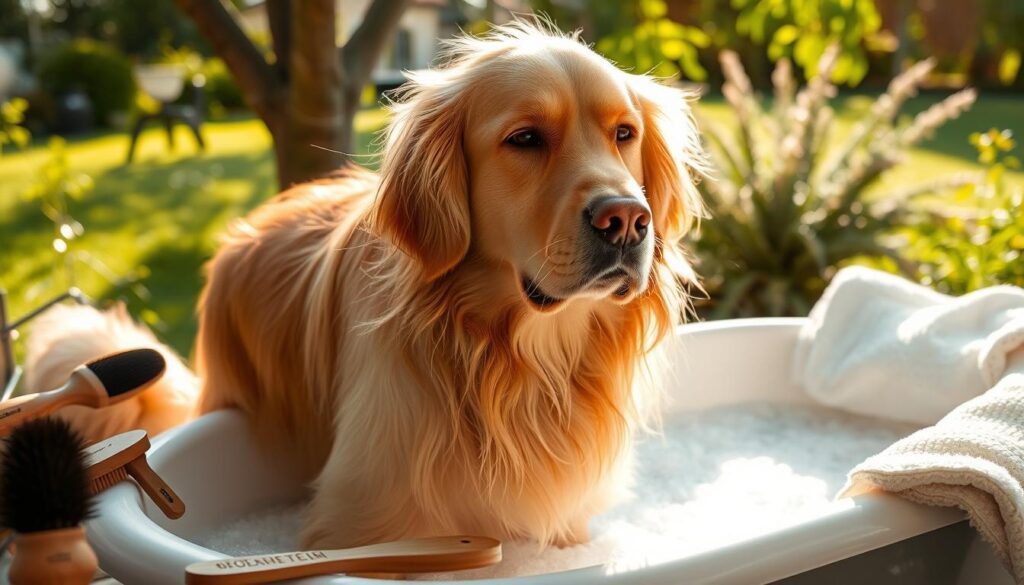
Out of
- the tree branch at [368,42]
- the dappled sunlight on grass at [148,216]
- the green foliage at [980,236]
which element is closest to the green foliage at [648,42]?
the tree branch at [368,42]

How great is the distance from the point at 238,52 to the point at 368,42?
42 cm

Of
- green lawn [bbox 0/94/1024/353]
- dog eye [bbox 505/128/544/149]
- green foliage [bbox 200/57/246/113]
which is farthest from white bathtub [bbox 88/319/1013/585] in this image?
green foliage [bbox 200/57/246/113]

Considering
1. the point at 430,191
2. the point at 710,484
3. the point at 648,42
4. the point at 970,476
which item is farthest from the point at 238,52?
the point at 970,476

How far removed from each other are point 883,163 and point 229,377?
9.71ft

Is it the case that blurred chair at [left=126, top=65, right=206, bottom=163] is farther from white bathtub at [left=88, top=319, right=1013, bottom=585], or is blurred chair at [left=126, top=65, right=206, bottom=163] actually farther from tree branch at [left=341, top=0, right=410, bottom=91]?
white bathtub at [left=88, top=319, right=1013, bottom=585]

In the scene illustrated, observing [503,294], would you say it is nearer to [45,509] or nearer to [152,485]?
[152,485]

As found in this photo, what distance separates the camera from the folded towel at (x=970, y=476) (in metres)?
1.74

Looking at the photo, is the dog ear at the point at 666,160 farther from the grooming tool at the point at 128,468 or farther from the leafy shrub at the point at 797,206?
the leafy shrub at the point at 797,206

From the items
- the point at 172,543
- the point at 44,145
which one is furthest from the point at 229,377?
the point at 44,145

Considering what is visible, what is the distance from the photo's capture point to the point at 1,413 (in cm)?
178

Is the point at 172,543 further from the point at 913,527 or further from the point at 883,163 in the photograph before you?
the point at 883,163

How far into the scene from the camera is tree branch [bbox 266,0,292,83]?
3.44 m

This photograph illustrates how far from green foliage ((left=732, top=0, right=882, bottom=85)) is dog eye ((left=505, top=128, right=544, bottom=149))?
196 cm

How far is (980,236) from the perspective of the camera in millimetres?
3590
